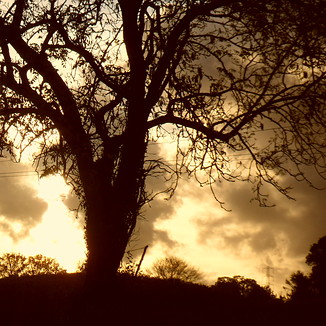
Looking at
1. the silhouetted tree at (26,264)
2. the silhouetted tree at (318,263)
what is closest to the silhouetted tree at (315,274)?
the silhouetted tree at (318,263)

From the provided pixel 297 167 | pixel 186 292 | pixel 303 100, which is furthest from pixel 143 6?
pixel 186 292

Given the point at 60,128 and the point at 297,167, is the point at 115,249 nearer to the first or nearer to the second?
the point at 60,128

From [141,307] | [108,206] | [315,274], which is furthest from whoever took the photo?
[315,274]

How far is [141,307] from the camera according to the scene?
9.98 meters

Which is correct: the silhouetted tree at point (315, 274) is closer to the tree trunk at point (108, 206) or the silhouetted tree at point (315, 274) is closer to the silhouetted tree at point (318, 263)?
the silhouetted tree at point (318, 263)

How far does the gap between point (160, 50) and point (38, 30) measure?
12.0 ft

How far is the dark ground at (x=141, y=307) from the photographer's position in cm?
833

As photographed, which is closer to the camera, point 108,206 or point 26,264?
point 108,206

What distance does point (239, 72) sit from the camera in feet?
33.6

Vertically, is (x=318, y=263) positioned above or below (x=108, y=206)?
above

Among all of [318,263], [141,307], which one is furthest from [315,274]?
[141,307]

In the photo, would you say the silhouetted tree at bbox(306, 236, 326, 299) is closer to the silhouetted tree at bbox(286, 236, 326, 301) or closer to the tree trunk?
the silhouetted tree at bbox(286, 236, 326, 301)

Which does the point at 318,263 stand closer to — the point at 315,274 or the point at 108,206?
the point at 315,274

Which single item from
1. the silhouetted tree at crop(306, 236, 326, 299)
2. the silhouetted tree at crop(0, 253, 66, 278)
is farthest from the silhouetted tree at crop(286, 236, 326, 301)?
the silhouetted tree at crop(0, 253, 66, 278)
